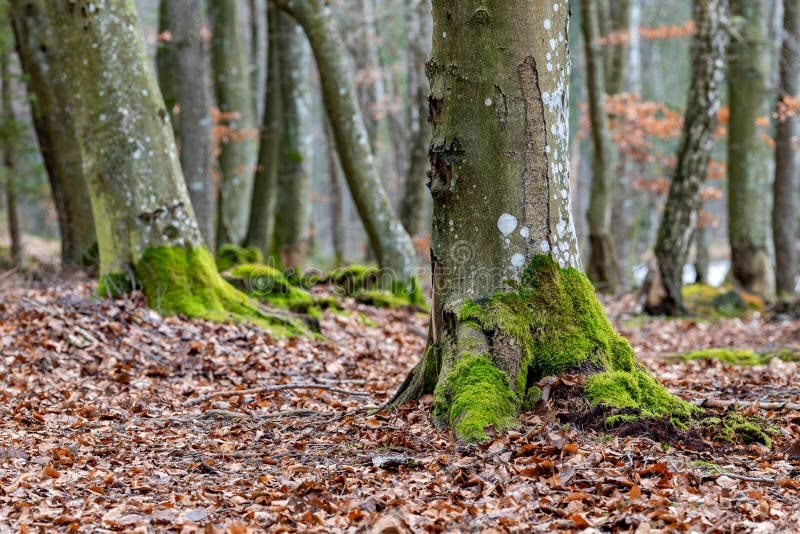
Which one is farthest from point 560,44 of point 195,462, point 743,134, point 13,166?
point 13,166

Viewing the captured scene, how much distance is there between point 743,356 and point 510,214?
14.3ft

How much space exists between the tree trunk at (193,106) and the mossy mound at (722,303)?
8056 millimetres

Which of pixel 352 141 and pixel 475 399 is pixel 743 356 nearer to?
pixel 475 399

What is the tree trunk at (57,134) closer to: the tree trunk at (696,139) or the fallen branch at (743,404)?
the tree trunk at (696,139)

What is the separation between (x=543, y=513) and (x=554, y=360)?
130cm

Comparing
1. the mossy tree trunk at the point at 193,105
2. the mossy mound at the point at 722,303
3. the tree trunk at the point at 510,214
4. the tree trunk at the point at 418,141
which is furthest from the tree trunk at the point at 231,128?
the tree trunk at the point at 510,214

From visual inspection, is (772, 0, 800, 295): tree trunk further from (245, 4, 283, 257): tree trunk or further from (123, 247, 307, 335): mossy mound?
(123, 247, 307, 335): mossy mound

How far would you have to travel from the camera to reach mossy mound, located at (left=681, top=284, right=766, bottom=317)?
11562 millimetres

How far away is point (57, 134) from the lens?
11469 millimetres

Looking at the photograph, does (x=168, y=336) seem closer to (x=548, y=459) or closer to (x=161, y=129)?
(x=161, y=129)

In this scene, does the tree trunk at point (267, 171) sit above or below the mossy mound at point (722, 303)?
above

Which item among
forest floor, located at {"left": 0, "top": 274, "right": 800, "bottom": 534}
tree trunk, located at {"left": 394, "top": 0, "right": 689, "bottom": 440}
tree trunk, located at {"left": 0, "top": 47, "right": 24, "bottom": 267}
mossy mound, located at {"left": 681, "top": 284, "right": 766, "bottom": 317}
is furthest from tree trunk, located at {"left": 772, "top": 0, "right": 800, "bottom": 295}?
tree trunk, located at {"left": 0, "top": 47, "right": 24, "bottom": 267}

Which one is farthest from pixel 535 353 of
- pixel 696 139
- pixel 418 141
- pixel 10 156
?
pixel 10 156

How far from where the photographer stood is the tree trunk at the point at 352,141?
1064 cm
